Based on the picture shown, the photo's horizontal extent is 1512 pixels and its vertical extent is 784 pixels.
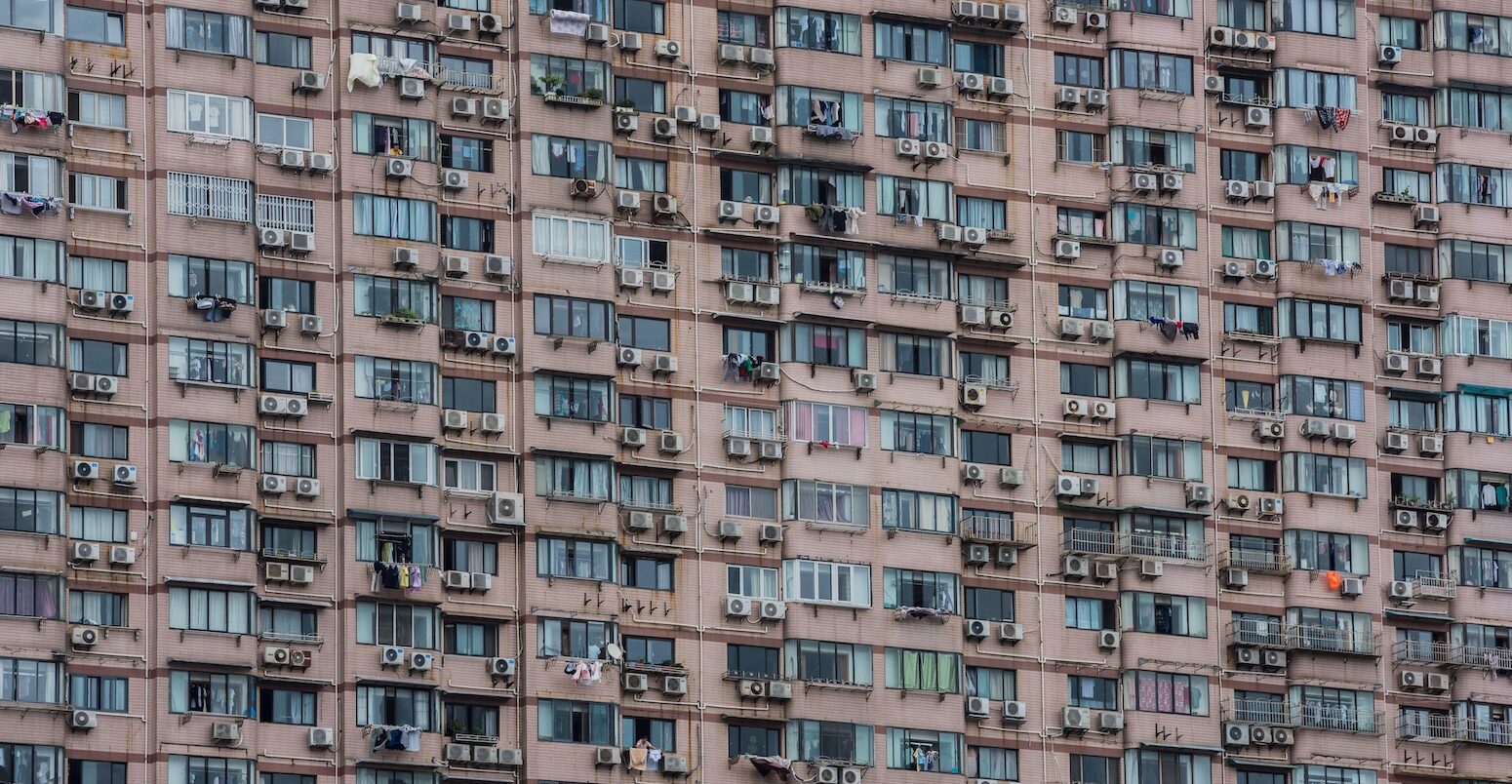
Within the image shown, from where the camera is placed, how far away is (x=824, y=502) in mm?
127375

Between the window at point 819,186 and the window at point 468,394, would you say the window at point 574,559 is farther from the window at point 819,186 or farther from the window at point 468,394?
the window at point 819,186

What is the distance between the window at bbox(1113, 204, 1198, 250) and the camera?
132m

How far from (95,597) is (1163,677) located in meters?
29.9

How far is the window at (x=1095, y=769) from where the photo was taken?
128125mm

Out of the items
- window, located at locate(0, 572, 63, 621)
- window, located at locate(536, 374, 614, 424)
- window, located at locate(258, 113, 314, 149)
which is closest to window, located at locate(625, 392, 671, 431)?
window, located at locate(536, 374, 614, 424)

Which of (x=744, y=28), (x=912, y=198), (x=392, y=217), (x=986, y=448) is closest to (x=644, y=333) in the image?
(x=392, y=217)

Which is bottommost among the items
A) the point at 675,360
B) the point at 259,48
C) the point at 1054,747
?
the point at 1054,747

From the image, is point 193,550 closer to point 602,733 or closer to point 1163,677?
point 602,733

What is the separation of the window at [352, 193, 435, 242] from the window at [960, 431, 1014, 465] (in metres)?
16.2

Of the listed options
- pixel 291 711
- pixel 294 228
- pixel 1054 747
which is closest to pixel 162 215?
pixel 294 228

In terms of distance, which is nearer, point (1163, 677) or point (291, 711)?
point (291, 711)

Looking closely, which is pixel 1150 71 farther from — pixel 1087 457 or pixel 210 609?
pixel 210 609

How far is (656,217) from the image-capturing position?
128 meters

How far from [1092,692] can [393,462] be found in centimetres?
2071
